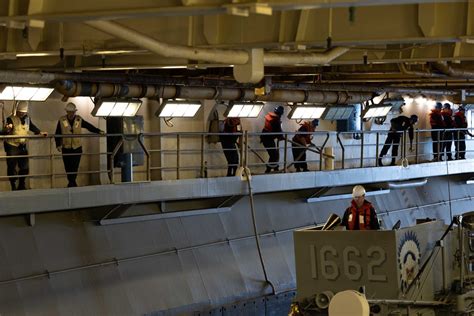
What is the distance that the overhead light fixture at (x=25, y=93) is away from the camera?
1800cm

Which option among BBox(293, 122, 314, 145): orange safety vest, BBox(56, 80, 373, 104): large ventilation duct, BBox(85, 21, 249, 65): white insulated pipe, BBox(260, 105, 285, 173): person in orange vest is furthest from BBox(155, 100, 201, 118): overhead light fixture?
BBox(85, 21, 249, 65): white insulated pipe

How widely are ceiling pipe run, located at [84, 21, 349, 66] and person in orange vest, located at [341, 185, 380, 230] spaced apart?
2080mm

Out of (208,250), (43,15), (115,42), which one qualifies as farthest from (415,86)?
(43,15)

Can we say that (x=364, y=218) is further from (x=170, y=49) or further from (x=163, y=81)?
(x=163, y=81)

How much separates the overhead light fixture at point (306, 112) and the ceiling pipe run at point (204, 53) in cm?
1217

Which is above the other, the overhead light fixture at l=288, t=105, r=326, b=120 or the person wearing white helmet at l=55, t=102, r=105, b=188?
the overhead light fixture at l=288, t=105, r=326, b=120

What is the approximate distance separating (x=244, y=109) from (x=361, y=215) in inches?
376

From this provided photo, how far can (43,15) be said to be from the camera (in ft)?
34.3

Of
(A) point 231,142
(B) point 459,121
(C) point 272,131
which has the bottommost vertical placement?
(A) point 231,142


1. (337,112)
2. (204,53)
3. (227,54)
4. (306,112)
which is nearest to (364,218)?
(227,54)

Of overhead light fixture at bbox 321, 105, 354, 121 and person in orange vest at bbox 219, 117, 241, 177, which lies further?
overhead light fixture at bbox 321, 105, 354, 121

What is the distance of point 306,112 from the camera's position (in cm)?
2675

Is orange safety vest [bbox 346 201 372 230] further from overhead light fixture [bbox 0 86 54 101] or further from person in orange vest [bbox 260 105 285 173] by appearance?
person in orange vest [bbox 260 105 285 173]

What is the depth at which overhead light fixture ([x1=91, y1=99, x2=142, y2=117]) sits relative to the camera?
1977cm
